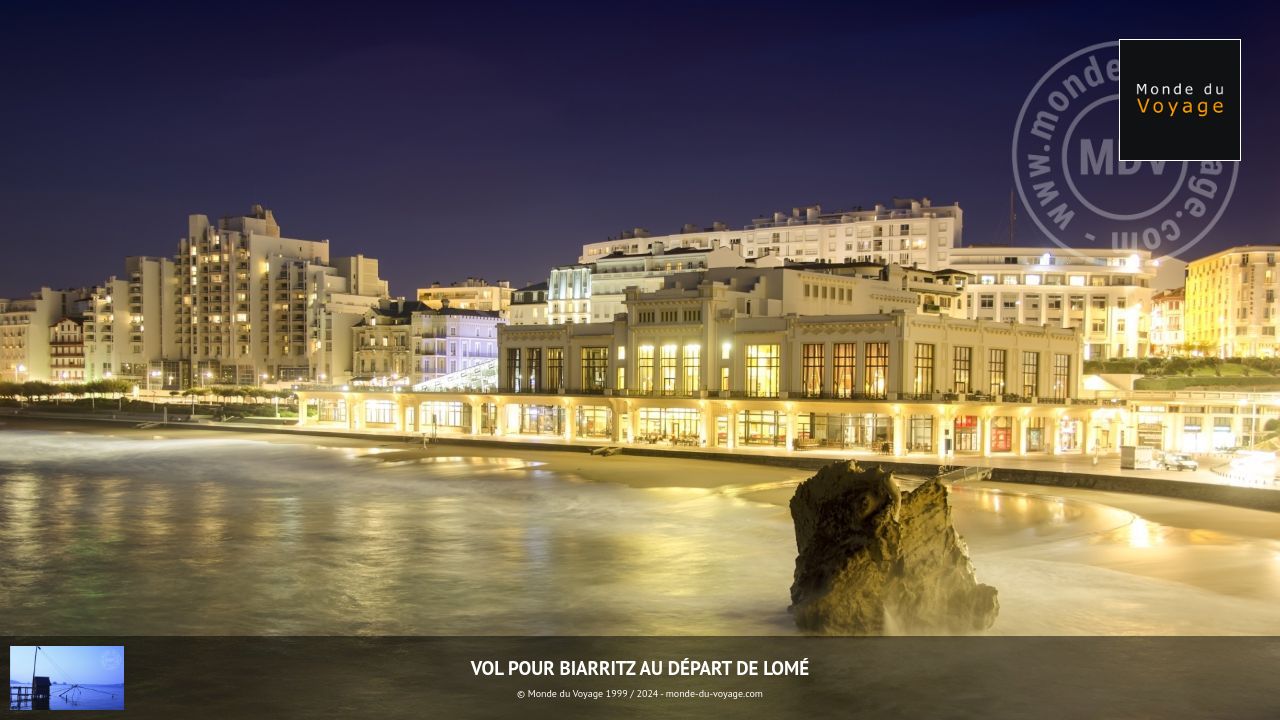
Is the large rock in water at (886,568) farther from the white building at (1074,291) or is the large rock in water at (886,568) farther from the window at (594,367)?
the white building at (1074,291)

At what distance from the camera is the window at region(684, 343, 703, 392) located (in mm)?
75125

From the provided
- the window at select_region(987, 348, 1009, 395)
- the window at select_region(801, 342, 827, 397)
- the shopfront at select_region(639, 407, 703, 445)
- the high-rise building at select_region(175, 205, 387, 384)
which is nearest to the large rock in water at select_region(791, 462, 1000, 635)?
the window at select_region(801, 342, 827, 397)

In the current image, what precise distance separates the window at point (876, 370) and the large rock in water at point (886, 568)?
144 feet

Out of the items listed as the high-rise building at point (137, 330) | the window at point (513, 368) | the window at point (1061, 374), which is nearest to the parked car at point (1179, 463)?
the window at point (1061, 374)

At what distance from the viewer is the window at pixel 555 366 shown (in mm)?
86000

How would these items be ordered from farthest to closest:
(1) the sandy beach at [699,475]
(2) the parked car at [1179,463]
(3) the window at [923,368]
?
(3) the window at [923,368] → (2) the parked car at [1179,463] → (1) the sandy beach at [699,475]

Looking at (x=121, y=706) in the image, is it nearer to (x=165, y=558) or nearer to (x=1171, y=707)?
(x=165, y=558)

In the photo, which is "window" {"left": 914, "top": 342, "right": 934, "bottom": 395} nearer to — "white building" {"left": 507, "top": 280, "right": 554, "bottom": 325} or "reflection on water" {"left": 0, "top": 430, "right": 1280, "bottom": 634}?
"reflection on water" {"left": 0, "top": 430, "right": 1280, "bottom": 634}

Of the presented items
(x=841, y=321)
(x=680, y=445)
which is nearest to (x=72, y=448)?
(x=680, y=445)

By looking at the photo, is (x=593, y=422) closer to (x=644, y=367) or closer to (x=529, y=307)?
(x=644, y=367)

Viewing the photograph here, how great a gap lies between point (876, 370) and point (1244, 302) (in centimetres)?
9082

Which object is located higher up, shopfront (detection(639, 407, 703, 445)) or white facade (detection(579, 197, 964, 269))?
white facade (detection(579, 197, 964, 269))

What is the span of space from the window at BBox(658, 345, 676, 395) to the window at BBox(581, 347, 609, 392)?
6.49 m

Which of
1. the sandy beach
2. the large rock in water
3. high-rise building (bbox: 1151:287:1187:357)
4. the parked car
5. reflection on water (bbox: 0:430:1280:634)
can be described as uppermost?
high-rise building (bbox: 1151:287:1187:357)
